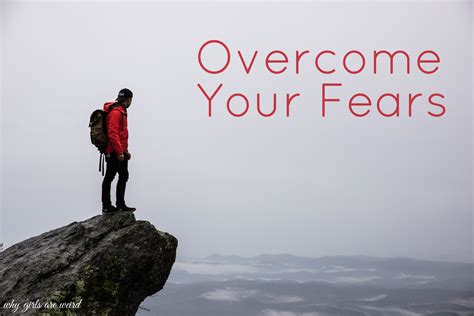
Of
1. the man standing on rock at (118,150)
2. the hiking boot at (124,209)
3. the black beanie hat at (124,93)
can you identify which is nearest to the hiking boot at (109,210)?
the man standing on rock at (118,150)

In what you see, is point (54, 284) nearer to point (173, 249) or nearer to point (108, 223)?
point (108, 223)

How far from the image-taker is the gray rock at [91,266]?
35.8 ft

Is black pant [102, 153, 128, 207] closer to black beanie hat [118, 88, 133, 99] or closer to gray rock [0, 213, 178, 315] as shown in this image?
gray rock [0, 213, 178, 315]

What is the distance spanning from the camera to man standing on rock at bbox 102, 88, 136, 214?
12055 mm

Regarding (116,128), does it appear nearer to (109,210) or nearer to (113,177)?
(113,177)

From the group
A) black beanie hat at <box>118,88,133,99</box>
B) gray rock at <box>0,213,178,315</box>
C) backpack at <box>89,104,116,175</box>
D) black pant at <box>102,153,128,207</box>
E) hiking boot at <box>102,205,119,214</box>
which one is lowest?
gray rock at <box>0,213,178,315</box>

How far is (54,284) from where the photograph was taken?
1091cm

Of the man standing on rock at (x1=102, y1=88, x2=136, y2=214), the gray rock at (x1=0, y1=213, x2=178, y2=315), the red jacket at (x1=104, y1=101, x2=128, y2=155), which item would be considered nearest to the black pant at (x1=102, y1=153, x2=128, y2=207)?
the man standing on rock at (x1=102, y1=88, x2=136, y2=214)

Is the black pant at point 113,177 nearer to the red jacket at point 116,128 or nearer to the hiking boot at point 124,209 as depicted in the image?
the hiking boot at point 124,209

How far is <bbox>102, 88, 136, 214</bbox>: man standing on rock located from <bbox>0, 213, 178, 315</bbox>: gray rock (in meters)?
0.48

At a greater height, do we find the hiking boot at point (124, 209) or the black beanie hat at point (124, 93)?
the black beanie hat at point (124, 93)

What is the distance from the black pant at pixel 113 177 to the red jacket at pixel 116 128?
0.39 m

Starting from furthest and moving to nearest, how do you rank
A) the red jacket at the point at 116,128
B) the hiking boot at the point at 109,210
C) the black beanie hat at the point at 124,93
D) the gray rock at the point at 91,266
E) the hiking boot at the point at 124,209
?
the hiking boot at the point at 124,209 → the hiking boot at the point at 109,210 → the black beanie hat at the point at 124,93 → the red jacket at the point at 116,128 → the gray rock at the point at 91,266

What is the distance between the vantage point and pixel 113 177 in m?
12.8
